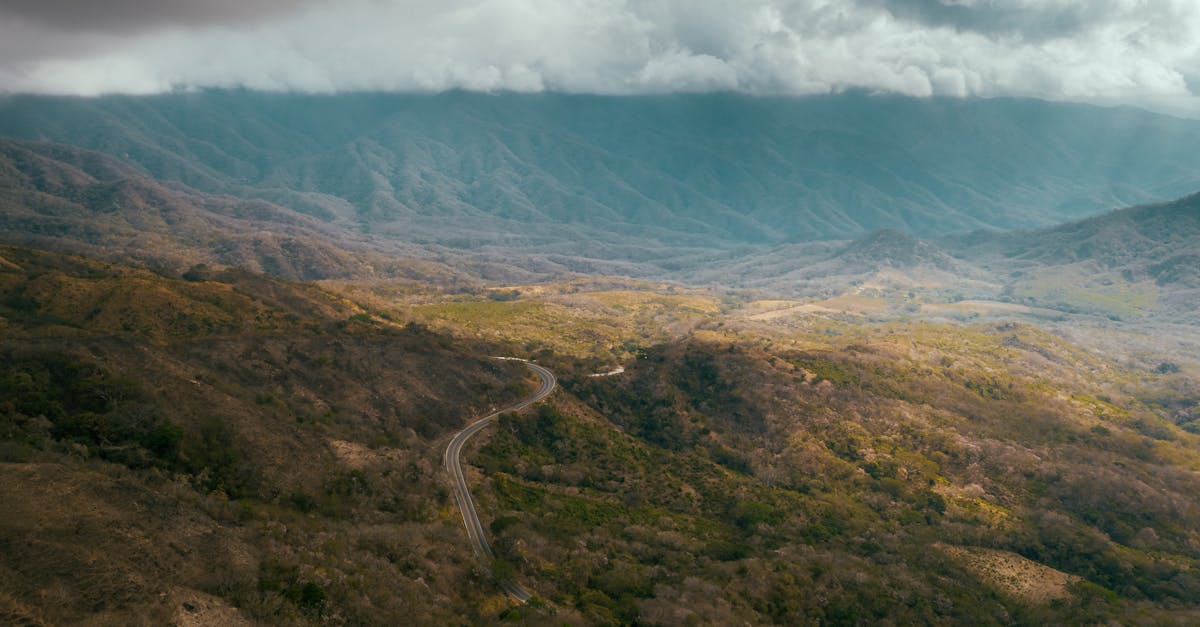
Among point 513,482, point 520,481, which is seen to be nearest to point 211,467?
point 513,482

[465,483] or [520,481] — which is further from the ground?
[465,483]

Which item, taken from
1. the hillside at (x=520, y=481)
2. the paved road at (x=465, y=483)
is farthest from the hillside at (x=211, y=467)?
the paved road at (x=465, y=483)

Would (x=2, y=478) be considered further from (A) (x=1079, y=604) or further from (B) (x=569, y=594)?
(A) (x=1079, y=604)

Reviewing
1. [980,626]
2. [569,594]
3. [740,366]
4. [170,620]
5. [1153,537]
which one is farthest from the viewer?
[740,366]

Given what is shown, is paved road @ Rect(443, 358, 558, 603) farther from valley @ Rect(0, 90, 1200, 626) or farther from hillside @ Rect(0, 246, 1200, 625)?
hillside @ Rect(0, 246, 1200, 625)

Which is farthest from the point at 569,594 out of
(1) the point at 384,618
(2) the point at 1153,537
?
(2) the point at 1153,537

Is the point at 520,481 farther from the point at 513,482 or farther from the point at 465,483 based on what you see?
the point at 465,483

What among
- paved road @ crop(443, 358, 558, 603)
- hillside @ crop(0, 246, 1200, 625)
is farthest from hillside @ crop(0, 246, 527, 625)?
paved road @ crop(443, 358, 558, 603)

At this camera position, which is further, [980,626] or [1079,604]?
[1079,604]
